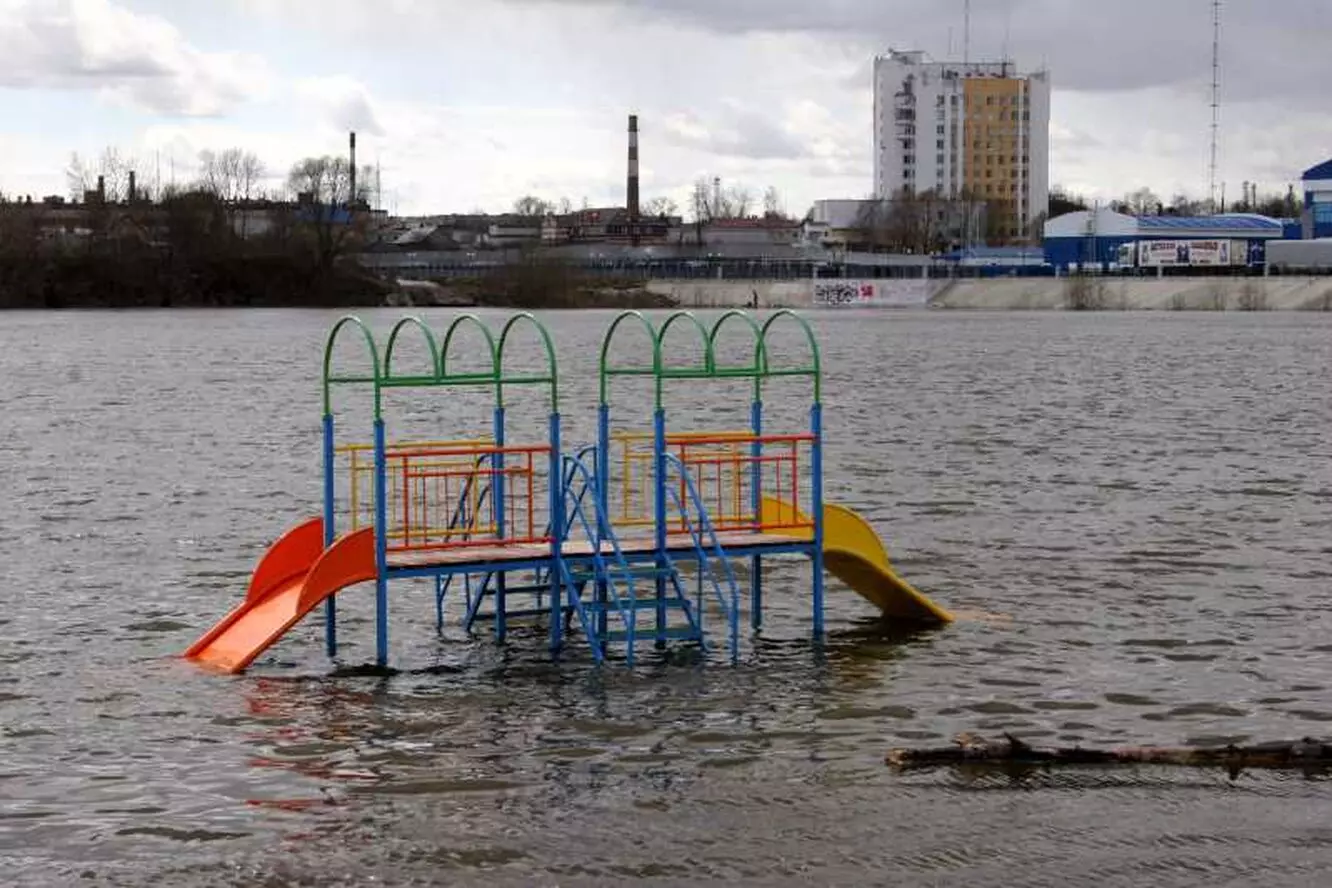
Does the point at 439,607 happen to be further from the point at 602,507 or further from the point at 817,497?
the point at 817,497

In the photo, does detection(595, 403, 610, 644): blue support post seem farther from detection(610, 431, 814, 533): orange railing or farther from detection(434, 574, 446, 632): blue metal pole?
detection(434, 574, 446, 632): blue metal pole

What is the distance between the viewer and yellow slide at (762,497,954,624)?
21406mm

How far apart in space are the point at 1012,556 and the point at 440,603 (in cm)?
997

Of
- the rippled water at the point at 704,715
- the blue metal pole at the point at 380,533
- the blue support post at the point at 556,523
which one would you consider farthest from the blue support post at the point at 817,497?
the blue metal pole at the point at 380,533

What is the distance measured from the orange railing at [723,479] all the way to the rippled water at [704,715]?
133 cm

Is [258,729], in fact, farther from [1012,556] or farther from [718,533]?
[1012,556]

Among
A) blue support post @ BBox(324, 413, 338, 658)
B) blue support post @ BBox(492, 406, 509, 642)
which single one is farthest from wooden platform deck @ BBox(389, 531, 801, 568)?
blue support post @ BBox(324, 413, 338, 658)

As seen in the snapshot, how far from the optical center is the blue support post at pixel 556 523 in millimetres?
19438

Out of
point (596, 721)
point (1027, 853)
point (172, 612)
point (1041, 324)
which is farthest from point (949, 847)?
point (1041, 324)

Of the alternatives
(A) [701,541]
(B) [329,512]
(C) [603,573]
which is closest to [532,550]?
(C) [603,573]

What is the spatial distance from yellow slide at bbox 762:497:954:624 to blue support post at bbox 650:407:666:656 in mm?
1592

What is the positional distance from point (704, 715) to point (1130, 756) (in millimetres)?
3872

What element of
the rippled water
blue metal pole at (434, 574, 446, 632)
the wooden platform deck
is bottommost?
the rippled water

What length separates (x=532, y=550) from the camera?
65.1 ft
